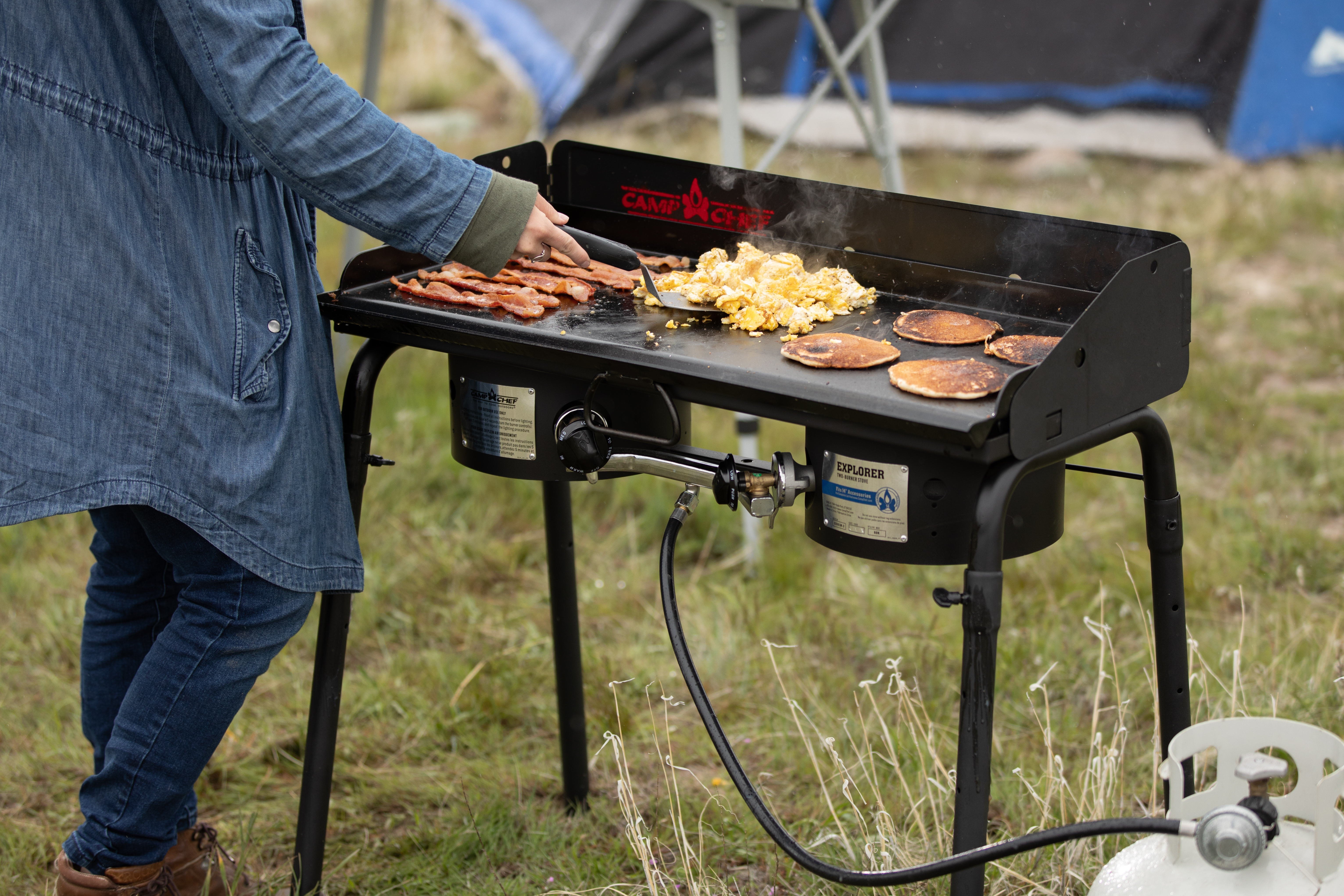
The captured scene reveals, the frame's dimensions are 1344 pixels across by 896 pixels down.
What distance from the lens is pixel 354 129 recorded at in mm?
1739

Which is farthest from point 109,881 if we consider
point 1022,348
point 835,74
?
point 835,74

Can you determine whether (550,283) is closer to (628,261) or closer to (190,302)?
(628,261)

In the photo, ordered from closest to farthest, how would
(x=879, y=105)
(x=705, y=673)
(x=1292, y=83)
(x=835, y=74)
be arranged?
(x=705, y=673), (x=835, y=74), (x=879, y=105), (x=1292, y=83)

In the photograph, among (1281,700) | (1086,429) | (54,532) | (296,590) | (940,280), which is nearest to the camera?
(1086,429)

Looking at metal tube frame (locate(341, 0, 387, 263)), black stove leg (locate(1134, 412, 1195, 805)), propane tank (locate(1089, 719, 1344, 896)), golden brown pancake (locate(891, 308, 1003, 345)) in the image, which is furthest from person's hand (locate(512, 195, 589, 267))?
metal tube frame (locate(341, 0, 387, 263))

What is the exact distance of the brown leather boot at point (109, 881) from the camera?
2.06 meters

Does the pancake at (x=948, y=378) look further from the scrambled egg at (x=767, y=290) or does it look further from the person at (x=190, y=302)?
the person at (x=190, y=302)

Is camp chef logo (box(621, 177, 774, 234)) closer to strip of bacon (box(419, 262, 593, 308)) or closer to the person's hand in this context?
strip of bacon (box(419, 262, 593, 308))

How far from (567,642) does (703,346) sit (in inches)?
36.7

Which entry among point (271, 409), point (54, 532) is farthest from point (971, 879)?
point (54, 532)

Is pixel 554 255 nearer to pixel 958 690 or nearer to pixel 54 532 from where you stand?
pixel 958 690

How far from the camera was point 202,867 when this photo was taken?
2.27 m

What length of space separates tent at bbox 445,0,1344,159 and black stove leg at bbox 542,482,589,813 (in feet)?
17.0

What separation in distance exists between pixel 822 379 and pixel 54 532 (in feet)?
9.59
